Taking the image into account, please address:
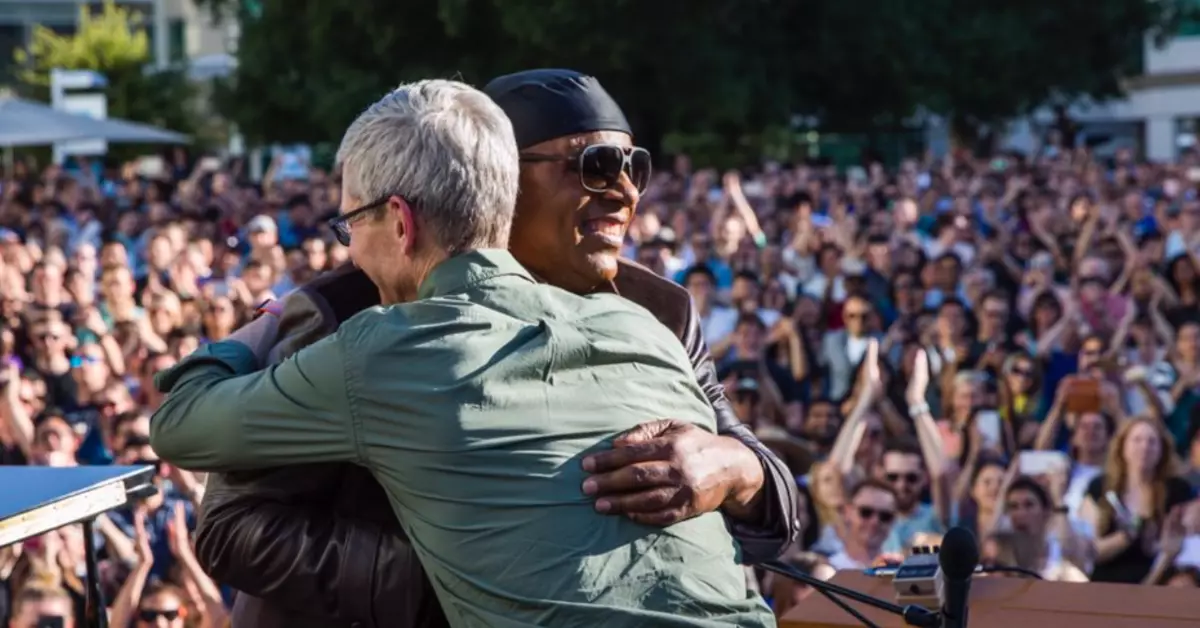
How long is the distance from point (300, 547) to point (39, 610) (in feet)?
12.8

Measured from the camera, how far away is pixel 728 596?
2.36 meters

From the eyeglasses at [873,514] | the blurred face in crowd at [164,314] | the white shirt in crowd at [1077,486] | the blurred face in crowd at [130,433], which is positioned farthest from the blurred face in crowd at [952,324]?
the blurred face in crowd at [130,433]

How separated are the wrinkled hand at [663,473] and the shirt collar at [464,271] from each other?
0.78 feet

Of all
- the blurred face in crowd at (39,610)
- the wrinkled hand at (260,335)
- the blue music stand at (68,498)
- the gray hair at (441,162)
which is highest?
the gray hair at (441,162)

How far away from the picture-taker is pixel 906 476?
7.99 m

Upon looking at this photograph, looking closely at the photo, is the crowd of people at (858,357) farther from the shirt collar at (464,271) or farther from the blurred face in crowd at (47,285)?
the shirt collar at (464,271)

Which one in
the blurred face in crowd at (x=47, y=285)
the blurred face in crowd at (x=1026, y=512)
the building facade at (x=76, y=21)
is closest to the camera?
the blurred face in crowd at (x=1026, y=512)

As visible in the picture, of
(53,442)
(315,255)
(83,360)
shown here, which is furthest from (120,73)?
(53,442)

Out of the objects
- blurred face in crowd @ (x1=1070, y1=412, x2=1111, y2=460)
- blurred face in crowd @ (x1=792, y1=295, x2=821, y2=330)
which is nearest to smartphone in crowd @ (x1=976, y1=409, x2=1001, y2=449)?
blurred face in crowd @ (x1=1070, y1=412, x2=1111, y2=460)

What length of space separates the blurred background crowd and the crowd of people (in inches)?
0.8

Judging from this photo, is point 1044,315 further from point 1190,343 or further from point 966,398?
point 966,398

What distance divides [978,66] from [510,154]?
28509mm

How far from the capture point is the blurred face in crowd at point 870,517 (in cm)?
742

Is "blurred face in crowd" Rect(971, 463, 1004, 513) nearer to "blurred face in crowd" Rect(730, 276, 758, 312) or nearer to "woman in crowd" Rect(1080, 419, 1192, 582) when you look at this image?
"woman in crowd" Rect(1080, 419, 1192, 582)
